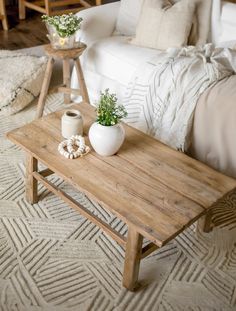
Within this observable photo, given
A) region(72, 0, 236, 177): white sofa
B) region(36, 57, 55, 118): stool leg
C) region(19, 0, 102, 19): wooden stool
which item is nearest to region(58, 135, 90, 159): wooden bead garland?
region(72, 0, 236, 177): white sofa

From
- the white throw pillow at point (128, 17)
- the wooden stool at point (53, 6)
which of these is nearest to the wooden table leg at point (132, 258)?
the white throw pillow at point (128, 17)

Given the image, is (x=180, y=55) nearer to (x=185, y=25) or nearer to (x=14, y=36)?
(x=185, y=25)

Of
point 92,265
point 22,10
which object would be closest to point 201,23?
point 92,265

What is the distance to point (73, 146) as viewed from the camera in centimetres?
171

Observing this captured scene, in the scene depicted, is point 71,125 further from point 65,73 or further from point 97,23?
point 97,23

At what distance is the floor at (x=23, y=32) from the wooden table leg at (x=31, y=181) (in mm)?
2036

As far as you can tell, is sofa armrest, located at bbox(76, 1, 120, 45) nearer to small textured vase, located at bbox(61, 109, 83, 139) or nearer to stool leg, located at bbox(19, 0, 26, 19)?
small textured vase, located at bbox(61, 109, 83, 139)

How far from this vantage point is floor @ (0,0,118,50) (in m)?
3.67

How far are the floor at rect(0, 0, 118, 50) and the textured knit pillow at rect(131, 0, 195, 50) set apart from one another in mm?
1459

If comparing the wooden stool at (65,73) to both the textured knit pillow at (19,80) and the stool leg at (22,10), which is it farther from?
the stool leg at (22,10)

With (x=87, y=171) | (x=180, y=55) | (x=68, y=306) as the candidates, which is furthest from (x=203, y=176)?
(x=180, y=55)

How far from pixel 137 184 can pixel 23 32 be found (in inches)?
112

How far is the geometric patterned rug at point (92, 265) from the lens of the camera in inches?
58.9

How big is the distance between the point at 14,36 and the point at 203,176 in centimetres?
281
